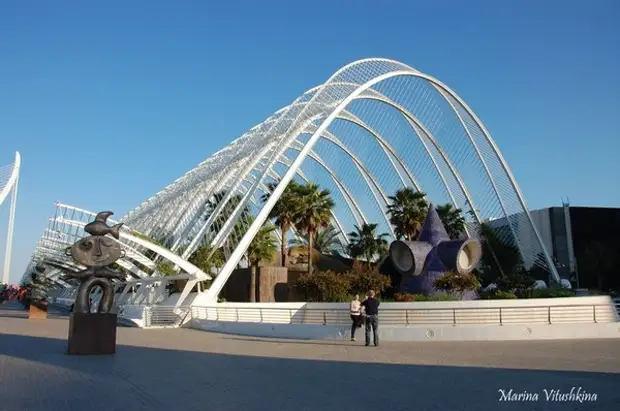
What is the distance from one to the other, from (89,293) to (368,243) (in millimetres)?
45648

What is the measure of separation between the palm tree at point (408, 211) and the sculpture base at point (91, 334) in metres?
39.1

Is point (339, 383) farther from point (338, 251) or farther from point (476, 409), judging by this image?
point (338, 251)

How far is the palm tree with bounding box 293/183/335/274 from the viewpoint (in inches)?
2000

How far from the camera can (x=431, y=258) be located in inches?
1326

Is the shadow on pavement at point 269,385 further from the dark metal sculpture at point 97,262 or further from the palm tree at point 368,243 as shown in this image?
the palm tree at point 368,243

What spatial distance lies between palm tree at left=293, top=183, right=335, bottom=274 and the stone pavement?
3294 cm

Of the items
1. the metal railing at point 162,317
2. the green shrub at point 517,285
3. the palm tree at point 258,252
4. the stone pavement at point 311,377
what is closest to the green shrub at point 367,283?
the green shrub at point 517,285

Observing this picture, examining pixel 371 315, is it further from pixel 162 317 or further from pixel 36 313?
pixel 36 313

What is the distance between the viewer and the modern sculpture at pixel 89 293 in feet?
50.4

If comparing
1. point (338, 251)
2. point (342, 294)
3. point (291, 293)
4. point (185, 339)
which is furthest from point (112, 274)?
point (338, 251)

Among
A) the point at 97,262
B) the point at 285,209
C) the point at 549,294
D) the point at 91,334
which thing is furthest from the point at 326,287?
the point at 91,334

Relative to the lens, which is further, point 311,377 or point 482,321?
point 482,321

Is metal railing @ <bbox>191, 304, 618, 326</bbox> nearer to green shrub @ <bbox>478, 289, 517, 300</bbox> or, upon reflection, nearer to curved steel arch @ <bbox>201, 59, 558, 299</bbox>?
green shrub @ <bbox>478, 289, 517, 300</bbox>

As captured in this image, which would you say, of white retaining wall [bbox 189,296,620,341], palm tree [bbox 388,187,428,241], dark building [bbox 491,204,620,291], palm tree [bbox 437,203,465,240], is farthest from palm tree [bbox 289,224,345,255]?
white retaining wall [bbox 189,296,620,341]
